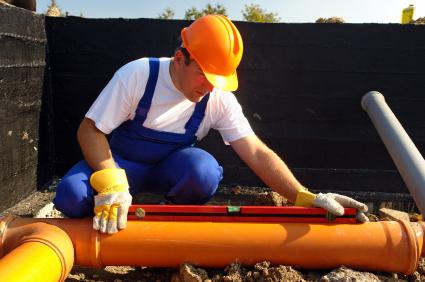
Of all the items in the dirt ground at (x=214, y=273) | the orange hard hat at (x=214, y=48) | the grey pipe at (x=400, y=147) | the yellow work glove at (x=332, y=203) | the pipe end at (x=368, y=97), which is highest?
the orange hard hat at (x=214, y=48)

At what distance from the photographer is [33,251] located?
1875 mm

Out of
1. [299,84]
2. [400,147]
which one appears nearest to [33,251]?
[400,147]

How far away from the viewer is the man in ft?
7.84

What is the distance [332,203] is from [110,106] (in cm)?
137

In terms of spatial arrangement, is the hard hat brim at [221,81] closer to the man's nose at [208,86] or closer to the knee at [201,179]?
the man's nose at [208,86]

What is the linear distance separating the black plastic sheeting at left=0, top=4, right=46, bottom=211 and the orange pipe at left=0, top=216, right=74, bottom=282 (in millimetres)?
850

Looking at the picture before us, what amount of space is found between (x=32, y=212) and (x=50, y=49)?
142cm

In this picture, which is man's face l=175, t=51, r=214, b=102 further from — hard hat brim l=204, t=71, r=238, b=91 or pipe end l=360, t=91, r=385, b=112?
pipe end l=360, t=91, r=385, b=112

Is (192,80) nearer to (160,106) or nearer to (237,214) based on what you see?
(160,106)

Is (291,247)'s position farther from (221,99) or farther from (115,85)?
(115,85)

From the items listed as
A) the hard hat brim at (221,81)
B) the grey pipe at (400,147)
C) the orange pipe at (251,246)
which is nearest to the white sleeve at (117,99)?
the hard hat brim at (221,81)

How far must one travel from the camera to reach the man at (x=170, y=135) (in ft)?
7.84

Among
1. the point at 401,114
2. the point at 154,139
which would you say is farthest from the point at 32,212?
the point at 401,114

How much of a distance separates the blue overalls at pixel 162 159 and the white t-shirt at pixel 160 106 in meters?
0.04
